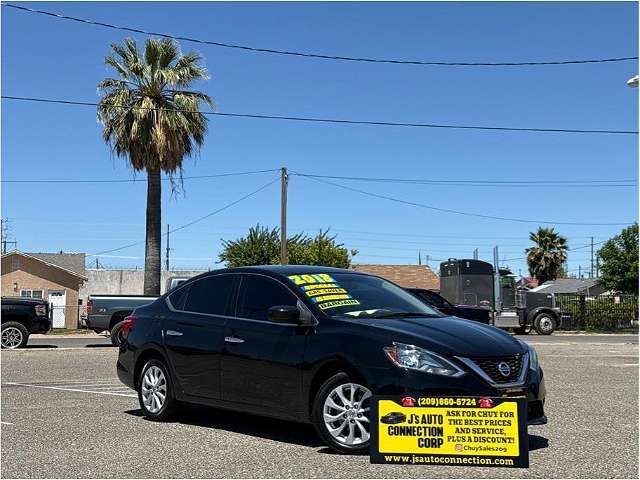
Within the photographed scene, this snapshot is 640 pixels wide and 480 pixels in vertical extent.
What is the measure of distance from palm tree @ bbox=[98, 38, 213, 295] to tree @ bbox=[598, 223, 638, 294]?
914 inches

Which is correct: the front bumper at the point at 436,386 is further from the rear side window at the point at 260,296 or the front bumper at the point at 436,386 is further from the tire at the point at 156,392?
the tire at the point at 156,392

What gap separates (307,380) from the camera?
6781 millimetres

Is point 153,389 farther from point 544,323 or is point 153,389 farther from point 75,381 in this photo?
point 544,323

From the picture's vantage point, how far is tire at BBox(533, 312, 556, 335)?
32.7 metres

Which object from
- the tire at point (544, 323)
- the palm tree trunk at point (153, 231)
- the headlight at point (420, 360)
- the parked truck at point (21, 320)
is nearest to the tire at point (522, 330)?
the tire at point (544, 323)

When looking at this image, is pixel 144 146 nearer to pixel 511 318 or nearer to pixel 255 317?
pixel 511 318

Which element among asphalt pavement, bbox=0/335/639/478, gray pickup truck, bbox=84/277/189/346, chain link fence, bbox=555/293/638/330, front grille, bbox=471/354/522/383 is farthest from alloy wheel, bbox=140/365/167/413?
chain link fence, bbox=555/293/638/330

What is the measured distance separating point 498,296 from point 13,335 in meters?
19.3

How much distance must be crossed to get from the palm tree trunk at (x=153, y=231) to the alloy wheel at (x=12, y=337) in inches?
392

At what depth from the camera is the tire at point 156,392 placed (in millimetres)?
8148

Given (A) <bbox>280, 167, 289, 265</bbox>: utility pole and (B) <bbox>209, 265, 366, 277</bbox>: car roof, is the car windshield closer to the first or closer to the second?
(B) <bbox>209, 265, 366, 277</bbox>: car roof

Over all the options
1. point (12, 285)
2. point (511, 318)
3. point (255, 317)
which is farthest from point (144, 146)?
point (255, 317)

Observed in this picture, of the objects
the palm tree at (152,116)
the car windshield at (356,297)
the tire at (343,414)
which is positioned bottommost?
the tire at (343,414)

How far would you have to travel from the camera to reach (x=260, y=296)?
25.2ft
